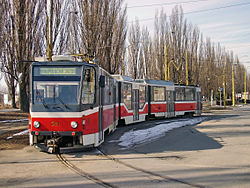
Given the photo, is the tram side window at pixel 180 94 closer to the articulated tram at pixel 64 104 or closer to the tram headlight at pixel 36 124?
the articulated tram at pixel 64 104

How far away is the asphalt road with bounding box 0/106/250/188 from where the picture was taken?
6422 mm

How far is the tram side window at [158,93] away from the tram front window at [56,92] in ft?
42.7

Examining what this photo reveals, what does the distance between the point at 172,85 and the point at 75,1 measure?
1270cm

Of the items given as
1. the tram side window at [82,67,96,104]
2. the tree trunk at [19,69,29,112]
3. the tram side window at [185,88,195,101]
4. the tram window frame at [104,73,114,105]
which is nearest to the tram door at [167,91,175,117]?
the tram side window at [185,88,195,101]

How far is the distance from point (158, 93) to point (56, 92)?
1380 centimetres

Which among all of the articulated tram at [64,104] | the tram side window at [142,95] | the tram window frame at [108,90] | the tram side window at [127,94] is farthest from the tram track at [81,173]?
the tram side window at [142,95]

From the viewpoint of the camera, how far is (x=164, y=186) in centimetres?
606

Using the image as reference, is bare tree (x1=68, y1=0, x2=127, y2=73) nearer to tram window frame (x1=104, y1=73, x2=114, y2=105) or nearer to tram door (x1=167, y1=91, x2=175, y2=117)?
tram door (x1=167, y1=91, x2=175, y2=117)

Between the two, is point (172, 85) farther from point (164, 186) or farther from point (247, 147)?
point (164, 186)

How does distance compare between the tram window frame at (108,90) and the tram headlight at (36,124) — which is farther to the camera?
the tram window frame at (108,90)

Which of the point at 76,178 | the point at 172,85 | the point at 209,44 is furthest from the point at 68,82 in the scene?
the point at 209,44

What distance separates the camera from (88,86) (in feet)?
31.7

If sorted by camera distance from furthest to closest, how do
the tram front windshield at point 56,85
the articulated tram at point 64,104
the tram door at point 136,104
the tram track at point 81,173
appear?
1. the tram door at point 136,104
2. the tram front windshield at point 56,85
3. the articulated tram at point 64,104
4. the tram track at point 81,173

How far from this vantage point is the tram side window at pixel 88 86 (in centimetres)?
945
